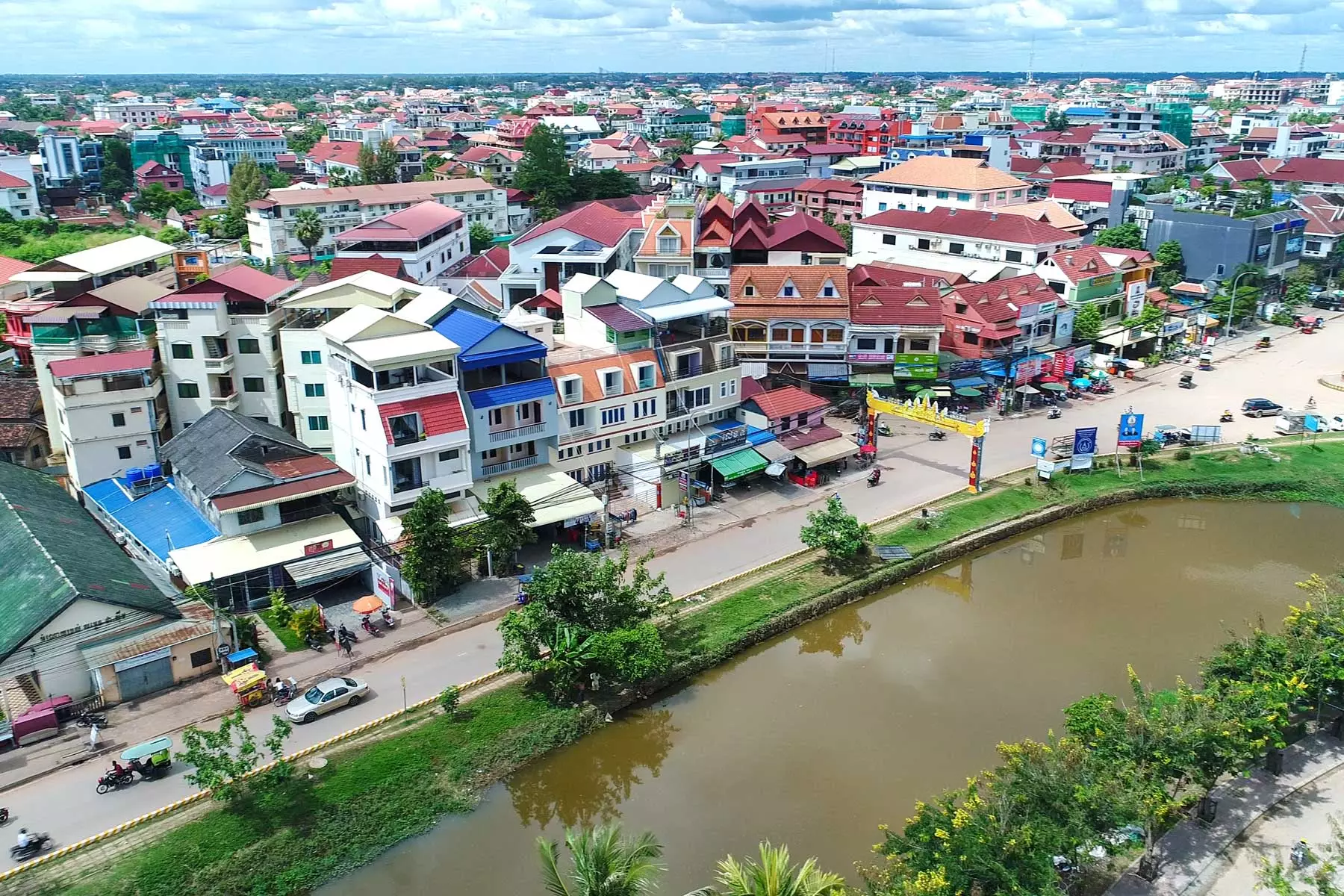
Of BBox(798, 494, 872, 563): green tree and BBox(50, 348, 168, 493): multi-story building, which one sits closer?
BBox(798, 494, 872, 563): green tree

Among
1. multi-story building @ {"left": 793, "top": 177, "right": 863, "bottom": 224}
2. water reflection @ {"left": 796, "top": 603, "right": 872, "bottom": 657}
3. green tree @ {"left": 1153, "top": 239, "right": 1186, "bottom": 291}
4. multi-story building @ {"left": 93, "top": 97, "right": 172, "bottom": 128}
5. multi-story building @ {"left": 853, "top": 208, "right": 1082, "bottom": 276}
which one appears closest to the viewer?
water reflection @ {"left": 796, "top": 603, "right": 872, "bottom": 657}

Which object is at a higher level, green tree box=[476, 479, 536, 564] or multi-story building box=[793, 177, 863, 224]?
multi-story building box=[793, 177, 863, 224]

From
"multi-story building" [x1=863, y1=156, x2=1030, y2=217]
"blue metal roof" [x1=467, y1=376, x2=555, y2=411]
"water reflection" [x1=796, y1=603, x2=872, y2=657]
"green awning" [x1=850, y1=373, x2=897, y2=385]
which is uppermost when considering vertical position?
"multi-story building" [x1=863, y1=156, x2=1030, y2=217]

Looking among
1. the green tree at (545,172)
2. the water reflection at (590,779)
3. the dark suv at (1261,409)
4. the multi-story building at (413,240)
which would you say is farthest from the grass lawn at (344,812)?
the green tree at (545,172)

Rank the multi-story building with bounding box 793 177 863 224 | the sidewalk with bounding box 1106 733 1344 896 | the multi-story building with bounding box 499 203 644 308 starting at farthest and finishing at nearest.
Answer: the multi-story building with bounding box 793 177 863 224, the multi-story building with bounding box 499 203 644 308, the sidewalk with bounding box 1106 733 1344 896

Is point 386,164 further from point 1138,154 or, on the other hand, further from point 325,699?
point 325,699

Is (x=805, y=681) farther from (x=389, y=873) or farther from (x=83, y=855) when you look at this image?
(x=83, y=855)

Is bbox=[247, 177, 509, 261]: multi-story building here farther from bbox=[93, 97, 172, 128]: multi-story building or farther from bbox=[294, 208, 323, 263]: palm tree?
bbox=[93, 97, 172, 128]: multi-story building

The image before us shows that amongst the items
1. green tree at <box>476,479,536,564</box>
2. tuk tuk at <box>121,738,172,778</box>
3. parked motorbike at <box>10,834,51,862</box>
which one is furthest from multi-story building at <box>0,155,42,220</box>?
parked motorbike at <box>10,834,51,862</box>
